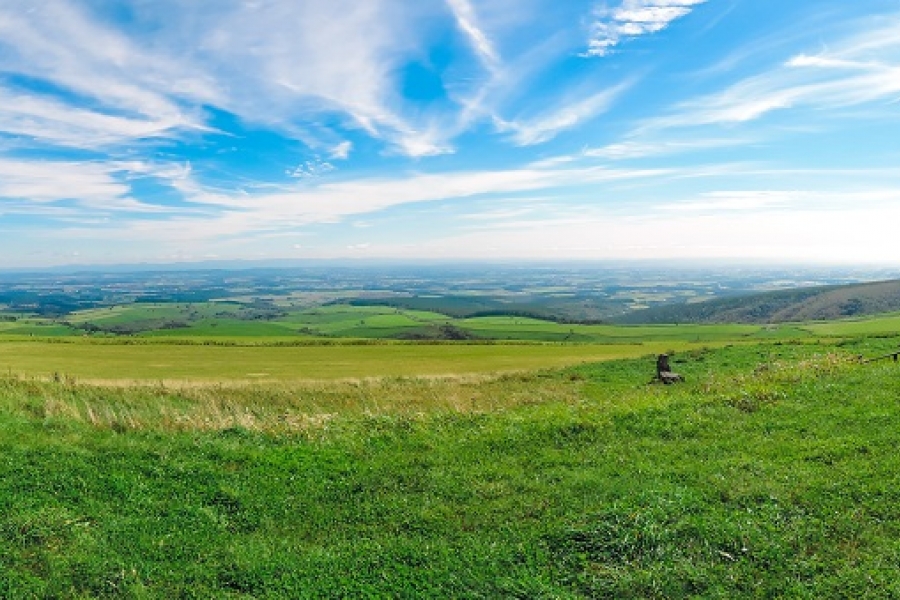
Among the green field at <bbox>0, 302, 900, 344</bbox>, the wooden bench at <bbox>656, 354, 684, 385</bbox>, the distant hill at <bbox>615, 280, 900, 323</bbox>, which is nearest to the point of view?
the wooden bench at <bbox>656, 354, 684, 385</bbox>

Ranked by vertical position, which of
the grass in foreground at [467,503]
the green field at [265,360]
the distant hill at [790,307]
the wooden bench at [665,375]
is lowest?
the distant hill at [790,307]

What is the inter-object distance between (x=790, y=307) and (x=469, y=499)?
18111 cm

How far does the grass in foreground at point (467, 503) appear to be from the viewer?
23.0ft

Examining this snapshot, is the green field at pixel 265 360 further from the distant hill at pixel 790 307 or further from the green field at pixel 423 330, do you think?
the distant hill at pixel 790 307

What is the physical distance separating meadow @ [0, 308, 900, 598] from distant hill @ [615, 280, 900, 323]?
487 ft

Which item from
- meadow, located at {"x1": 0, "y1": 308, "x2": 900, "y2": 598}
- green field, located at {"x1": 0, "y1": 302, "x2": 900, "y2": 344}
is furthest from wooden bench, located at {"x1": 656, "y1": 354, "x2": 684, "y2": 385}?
green field, located at {"x1": 0, "y1": 302, "x2": 900, "y2": 344}

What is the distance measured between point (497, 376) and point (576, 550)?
22606mm

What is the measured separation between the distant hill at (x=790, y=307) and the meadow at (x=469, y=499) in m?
148

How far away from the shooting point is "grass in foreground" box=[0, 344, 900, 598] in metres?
7.00

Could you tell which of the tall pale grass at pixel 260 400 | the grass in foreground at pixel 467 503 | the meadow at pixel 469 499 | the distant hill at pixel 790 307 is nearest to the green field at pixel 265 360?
the tall pale grass at pixel 260 400

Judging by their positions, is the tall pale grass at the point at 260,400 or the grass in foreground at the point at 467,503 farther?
the tall pale grass at the point at 260,400

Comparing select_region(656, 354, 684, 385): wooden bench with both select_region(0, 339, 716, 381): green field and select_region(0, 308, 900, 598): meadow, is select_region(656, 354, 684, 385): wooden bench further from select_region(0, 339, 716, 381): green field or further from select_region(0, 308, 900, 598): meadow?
select_region(0, 339, 716, 381): green field

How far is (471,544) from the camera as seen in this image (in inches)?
307

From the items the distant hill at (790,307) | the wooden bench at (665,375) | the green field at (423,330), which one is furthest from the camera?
the distant hill at (790,307)
